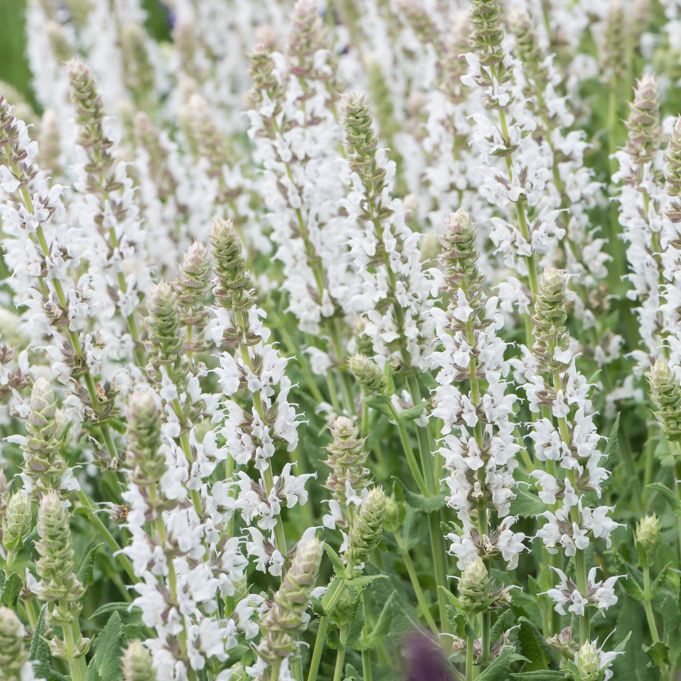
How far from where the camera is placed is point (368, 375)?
4090 mm

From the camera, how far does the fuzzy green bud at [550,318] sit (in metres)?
3.46

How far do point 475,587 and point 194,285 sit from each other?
1.26m

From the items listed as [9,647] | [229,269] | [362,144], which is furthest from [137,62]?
[9,647]

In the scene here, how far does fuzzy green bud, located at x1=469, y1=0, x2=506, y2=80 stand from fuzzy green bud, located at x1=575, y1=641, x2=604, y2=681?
6.63 feet

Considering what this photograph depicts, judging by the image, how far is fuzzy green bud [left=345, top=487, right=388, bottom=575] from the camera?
3418 millimetres

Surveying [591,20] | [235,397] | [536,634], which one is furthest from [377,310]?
[591,20]

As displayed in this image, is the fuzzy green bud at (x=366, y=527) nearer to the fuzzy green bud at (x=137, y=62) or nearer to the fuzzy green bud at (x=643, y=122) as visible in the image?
the fuzzy green bud at (x=643, y=122)

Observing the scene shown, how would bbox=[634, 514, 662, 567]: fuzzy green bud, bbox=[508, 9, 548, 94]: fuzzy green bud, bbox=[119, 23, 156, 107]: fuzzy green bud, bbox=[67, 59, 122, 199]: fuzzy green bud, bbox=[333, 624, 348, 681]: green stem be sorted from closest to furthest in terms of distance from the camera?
bbox=[333, 624, 348, 681]: green stem < bbox=[634, 514, 662, 567]: fuzzy green bud < bbox=[67, 59, 122, 199]: fuzzy green bud < bbox=[508, 9, 548, 94]: fuzzy green bud < bbox=[119, 23, 156, 107]: fuzzy green bud

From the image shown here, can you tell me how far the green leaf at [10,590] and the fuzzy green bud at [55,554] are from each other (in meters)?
0.46

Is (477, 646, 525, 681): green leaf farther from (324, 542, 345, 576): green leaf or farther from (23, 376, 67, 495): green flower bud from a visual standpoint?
(23, 376, 67, 495): green flower bud

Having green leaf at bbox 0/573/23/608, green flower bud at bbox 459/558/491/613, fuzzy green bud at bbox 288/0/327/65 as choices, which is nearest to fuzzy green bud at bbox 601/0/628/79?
fuzzy green bud at bbox 288/0/327/65

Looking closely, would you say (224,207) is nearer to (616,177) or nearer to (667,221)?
(616,177)

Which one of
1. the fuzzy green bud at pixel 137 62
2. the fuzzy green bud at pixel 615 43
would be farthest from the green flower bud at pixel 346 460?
the fuzzy green bud at pixel 137 62

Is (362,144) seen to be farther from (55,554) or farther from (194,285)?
(55,554)
